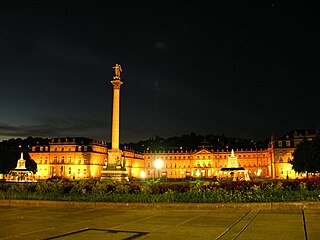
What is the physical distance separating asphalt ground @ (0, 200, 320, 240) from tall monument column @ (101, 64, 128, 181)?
40952 millimetres

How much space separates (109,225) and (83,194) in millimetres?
10254

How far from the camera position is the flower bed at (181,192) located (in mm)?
19438

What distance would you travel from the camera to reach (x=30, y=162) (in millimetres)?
122750

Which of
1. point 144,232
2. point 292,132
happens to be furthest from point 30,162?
point 144,232

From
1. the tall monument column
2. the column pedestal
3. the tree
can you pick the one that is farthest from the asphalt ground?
the tree

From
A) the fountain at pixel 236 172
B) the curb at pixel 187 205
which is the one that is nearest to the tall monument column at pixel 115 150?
the fountain at pixel 236 172

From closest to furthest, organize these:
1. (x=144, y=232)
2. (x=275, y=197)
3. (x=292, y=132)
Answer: (x=144, y=232) < (x=275, y=197) < (x=292, y=132)

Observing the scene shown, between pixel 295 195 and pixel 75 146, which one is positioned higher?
pixel 75 146

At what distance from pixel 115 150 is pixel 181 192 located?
1589 inches

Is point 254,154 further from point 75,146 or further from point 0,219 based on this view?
point 0,219

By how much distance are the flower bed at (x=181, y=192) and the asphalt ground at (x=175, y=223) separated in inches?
49.6

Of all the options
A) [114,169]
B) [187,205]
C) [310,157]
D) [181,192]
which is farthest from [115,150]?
[187,205]

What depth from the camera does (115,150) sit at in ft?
203

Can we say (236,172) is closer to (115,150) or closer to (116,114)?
(115,150)
